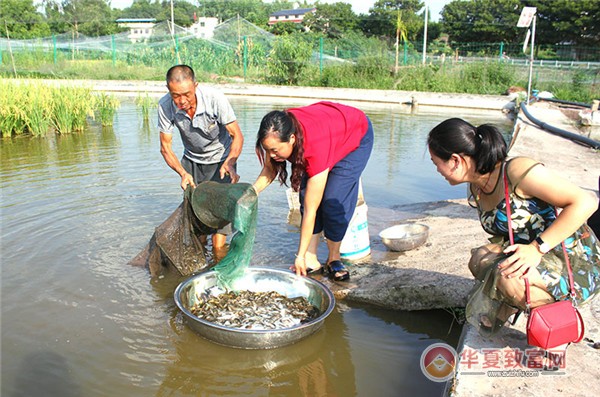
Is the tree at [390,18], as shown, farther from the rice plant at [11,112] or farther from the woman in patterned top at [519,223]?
the woman in patterned top at [519,223]

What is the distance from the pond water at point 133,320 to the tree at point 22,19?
4479 cm

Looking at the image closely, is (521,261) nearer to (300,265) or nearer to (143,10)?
(300,265)

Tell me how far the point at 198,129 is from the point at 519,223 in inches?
110

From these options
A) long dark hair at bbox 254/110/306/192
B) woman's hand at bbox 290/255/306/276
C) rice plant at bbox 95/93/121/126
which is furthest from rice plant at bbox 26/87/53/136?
woman's hand at bbox 290/255/306/276

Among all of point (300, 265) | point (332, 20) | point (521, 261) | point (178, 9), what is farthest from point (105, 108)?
point (178, 9)

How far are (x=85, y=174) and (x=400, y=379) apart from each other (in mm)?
5870

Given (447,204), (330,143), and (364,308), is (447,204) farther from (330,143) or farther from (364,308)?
(330,143)

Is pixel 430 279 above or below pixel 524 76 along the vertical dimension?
below

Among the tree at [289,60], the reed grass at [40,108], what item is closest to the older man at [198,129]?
the reed grass at [40,108]

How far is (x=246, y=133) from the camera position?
1107 cm

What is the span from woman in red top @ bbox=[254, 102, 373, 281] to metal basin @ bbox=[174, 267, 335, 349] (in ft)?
0.69

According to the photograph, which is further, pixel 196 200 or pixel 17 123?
pixel 17 123

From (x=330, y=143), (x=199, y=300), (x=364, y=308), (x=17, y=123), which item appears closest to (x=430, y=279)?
(x=364, y=308)

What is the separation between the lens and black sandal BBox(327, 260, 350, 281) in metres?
4.21
